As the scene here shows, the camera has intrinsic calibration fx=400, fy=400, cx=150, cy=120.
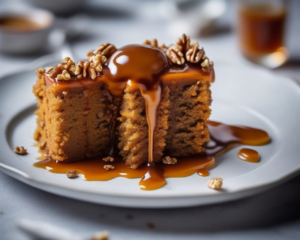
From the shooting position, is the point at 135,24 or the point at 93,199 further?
the point at 135,24

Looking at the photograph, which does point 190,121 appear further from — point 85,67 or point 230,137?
point 85,67

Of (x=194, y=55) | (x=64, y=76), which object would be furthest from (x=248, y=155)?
(x=64, y=76)

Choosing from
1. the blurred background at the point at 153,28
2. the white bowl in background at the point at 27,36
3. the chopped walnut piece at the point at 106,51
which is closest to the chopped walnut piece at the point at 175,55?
the chopped walnut piece at the point at 106,51

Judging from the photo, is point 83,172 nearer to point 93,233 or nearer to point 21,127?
point 93,233

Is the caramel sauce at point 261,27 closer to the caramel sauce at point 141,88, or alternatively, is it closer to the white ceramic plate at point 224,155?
the white ceramic plate at point 224,155

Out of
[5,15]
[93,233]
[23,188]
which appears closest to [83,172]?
[23,188]

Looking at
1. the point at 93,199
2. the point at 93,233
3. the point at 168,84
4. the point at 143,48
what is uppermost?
the point at 143,48
